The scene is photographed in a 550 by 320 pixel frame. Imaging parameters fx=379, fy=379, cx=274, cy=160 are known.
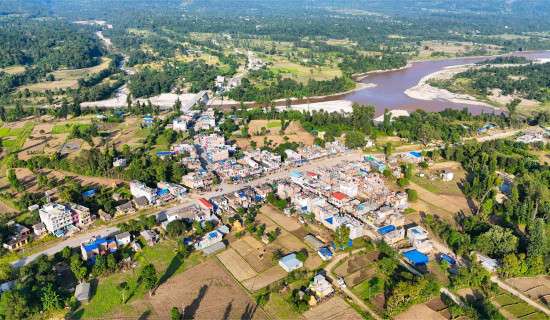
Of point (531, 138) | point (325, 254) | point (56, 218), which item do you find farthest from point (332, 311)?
point (531, 138)

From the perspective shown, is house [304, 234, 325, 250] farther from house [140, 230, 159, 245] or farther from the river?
the river

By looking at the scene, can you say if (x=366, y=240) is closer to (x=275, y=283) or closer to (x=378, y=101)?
(x=275, y=283)

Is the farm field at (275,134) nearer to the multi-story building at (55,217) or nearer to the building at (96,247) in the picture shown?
the multi-story building at (55,217)

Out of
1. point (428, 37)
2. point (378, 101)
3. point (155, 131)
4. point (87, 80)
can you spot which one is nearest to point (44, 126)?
point (155, 131)

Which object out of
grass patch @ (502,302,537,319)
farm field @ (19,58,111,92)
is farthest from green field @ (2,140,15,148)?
grass patch @ (502,302,537,319)

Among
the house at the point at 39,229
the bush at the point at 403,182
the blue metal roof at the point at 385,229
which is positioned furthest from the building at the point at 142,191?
the bush at the point at 403,182

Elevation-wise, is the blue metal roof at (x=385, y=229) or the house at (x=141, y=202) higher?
the blue metal roof at (x=385, y=229)
